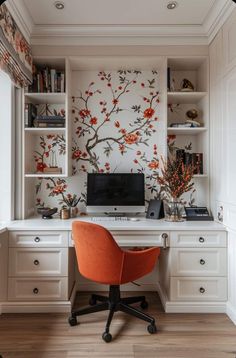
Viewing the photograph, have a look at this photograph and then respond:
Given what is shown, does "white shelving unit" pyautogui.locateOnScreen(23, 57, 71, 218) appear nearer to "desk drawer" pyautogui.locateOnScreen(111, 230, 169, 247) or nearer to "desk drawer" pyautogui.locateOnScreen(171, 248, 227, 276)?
"desk drawer" pyautogui.locateOnScreen(111, 230, 169, 247)

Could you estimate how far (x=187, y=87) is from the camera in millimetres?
2793

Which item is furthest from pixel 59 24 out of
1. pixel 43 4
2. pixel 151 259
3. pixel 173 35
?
pixel 151 259

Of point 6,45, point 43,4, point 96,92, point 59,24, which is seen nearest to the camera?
point 6,45

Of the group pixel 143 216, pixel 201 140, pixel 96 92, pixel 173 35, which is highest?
pixel 173 35

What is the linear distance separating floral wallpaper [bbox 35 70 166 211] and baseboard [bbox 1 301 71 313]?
3.24 ft

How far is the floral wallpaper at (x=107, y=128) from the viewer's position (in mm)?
2930

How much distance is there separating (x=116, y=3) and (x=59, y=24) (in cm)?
64

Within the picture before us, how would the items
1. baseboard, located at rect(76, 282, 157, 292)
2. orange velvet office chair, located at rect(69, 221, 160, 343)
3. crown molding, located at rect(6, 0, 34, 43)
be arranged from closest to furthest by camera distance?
orange velvet office chair, located at rect(69, 221, 160, 343)
crown molding, located at rect(6, 0, 34, 43)
baseboard, located at rect(76, 282, 157, 292)

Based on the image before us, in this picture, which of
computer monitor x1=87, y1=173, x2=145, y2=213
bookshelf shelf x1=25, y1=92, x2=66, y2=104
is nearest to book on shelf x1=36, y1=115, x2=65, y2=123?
bookshelf shelf x1=25, y1=92, x2=66, y2=104

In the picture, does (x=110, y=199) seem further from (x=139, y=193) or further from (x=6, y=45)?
(x=6, y=45)

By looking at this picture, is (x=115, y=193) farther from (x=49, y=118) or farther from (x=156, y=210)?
(x=49, y=118)

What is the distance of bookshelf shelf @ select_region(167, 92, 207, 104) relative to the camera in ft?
8.77

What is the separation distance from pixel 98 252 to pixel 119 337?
0.67 m

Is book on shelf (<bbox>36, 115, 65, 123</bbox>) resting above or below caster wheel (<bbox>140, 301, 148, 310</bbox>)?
above
